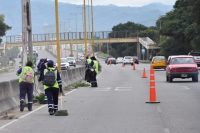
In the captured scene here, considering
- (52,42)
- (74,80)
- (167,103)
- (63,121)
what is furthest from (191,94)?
(52,42)

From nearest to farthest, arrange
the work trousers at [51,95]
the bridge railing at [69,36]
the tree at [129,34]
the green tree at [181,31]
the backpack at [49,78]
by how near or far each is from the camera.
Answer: the backpack at [49,78], the work trousers at [51,95], the green tree at [181,31], the bridge railing at [69,36], the tree at [129,34]

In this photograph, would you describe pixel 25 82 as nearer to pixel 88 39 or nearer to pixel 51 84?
pixel 51 84

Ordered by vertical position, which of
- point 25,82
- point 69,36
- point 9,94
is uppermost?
point 69,36

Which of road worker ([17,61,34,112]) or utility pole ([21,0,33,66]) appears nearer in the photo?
road worker ([17,61,34,112])

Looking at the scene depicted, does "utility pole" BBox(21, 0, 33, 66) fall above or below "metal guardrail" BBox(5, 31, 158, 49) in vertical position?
above

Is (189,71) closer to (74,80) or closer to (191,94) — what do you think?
(74,80)

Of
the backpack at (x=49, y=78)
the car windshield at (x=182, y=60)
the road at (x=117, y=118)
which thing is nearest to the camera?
the road at (x=117, y=118)

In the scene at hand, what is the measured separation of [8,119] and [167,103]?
22.2 feet

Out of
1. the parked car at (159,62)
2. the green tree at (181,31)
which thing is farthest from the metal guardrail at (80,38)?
the parked car at (159,62)

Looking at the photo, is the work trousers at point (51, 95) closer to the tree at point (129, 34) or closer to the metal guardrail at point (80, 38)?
the metal guardrail at point (80, 38)

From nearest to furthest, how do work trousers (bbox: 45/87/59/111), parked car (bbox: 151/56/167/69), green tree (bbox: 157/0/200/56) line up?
1. work trousers (bbox: 45/87/59/111)
2. parked car (bbox: 151/56/167/69)
3. green tree (bbox: 157/0/200/56)

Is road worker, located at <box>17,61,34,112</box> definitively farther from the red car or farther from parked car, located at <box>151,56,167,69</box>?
parked car, located at <box>151,56,167,69</box>

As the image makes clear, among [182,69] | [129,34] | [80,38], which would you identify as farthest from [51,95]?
[129,34]

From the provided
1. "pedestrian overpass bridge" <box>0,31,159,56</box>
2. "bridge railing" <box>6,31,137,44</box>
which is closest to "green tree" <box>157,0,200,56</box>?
"bridge railing" <box>6,31,137,44</box>
